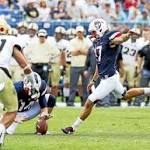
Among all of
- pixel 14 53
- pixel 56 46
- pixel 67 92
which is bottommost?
pixel 67 92

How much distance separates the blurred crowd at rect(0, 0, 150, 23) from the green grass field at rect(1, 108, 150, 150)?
19.4 feet

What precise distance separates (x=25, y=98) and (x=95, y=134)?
1.18m

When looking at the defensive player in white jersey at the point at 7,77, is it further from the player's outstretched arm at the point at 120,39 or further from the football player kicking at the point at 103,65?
the football player kicking at the point at 103,65

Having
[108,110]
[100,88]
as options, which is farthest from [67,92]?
[100,88]

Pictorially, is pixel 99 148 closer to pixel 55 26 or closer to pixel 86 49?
pixel 86 49

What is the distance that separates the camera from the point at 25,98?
11156mm

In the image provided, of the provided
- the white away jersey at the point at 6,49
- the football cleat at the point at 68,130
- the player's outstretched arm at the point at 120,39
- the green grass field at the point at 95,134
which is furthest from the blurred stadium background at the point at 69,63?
the player's outstretched arm at the point at 120,39

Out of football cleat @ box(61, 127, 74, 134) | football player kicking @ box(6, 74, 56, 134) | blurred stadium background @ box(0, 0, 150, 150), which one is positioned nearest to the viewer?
blurred stadium background @ box(0, 0, 150, 150)

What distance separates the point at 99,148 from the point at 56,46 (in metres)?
9.58

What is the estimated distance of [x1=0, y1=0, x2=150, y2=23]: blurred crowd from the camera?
21.5 meters

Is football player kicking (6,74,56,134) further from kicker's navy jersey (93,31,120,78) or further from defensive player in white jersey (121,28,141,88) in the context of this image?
defensive player in white jersey (121,28,141,88)

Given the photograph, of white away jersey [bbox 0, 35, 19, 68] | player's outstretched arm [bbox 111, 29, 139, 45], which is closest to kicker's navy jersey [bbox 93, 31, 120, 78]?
player's outstretched arm [bbox 111, 29, 139, 45]

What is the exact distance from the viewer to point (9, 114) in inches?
370

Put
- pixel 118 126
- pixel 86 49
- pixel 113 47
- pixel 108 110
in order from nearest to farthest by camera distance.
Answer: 1. pixel 113 47
2. pixel 118 126
3. pixel 108 110
4. pixel 86 49
